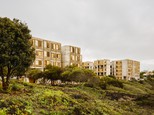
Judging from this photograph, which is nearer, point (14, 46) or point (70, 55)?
point (14, 46)

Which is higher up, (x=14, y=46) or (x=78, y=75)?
(x=14, y=46)

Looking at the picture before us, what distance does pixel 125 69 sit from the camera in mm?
104062

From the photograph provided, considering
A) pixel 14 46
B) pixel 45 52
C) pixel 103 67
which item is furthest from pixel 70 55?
pixel 14 46

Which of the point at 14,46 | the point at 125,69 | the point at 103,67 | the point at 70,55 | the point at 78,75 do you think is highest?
the point at 70,55

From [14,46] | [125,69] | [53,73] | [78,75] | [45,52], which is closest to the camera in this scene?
[14,46]

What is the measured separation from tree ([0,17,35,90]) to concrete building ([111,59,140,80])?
91.1 meters

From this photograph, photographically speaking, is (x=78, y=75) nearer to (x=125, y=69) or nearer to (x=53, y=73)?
(x=53, y=73)

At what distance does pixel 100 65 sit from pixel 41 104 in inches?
3606

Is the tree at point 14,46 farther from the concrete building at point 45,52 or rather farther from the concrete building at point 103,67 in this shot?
the concrete building at point 103,67

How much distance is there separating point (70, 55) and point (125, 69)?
153ft

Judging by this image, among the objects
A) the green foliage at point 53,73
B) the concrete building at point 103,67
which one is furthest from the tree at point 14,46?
the concrete building at point 103,67

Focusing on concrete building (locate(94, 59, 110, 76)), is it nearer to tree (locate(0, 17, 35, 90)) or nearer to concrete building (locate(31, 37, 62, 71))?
concrete building (locate(31, 37, 62, 71))

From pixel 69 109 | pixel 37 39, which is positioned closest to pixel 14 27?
pixel 69 109

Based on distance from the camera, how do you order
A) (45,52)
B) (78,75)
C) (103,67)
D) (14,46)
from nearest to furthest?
1. (14,46)
2. (78,75)
3. (45,52)
4. (103,67)
